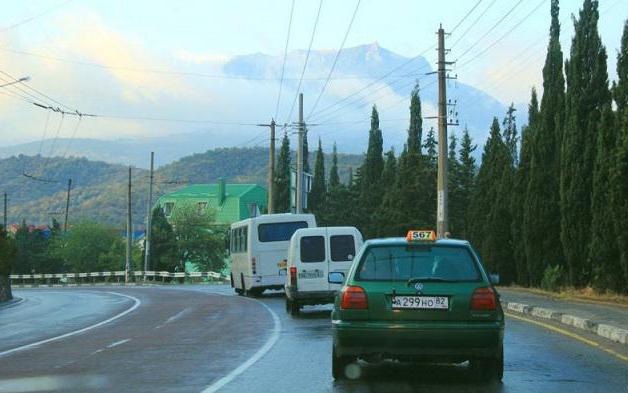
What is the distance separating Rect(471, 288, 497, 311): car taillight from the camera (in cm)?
1003

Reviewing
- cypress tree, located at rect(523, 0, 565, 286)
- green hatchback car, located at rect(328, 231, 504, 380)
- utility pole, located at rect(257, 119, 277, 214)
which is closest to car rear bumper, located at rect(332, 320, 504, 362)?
green hatchback car, located at rect(328, 231, 504, 380)

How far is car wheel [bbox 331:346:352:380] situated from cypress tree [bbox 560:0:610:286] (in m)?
20.7

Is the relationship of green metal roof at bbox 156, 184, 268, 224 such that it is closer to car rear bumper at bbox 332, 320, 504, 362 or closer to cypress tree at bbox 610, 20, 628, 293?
cypress tree at bbox 610, 20, 628, 293

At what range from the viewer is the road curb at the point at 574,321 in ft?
50.6

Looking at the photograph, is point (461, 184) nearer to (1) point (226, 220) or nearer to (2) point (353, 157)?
(1) point (226, 220)

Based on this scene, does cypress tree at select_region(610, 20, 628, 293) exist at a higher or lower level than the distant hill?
lower

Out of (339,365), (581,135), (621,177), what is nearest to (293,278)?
(621,177)

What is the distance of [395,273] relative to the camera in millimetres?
10281

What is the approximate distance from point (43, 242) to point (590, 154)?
89.4m

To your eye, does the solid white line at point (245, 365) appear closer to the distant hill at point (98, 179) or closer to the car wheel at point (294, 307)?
the car wheel at point (294, 307)

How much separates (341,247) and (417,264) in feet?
46.1

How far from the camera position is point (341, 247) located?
24.4m

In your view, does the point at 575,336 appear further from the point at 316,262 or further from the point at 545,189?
the point at 545,189

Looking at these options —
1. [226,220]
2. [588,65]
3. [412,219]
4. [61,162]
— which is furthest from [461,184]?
[61,162]
